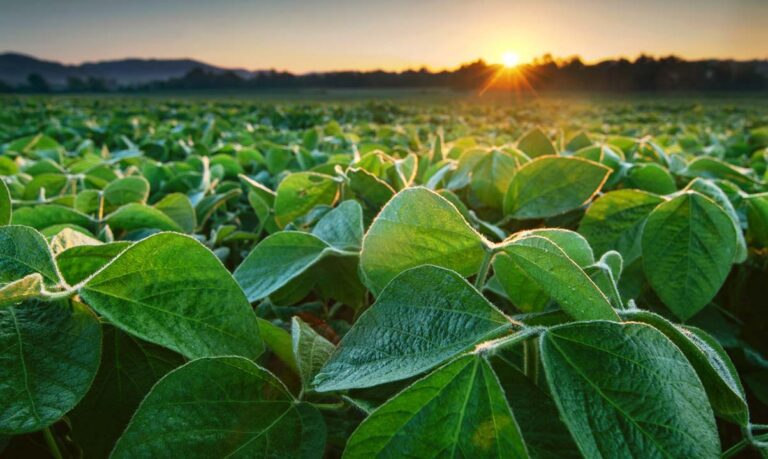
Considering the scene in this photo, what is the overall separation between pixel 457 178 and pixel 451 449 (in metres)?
0.68

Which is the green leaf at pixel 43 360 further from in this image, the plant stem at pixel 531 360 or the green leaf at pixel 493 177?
→ the green leaf at pixel 493 177

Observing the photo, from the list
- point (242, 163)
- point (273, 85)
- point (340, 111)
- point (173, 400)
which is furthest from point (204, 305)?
point (273, 85)

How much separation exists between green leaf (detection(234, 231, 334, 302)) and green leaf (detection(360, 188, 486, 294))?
0.12 m

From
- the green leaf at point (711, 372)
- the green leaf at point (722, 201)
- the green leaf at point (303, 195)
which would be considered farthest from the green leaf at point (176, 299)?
the green leaf at point (722, 201)

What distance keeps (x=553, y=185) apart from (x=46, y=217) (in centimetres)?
72

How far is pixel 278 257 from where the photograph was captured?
64 centimetres

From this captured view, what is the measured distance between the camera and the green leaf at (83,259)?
0.52 metres

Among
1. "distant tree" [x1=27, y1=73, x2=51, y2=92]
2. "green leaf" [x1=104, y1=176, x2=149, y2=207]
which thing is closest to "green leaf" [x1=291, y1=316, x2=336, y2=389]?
"green leaf" [x1=104, y1=176, x2=149, y2=207]

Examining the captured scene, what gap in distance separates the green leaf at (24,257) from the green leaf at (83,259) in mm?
66

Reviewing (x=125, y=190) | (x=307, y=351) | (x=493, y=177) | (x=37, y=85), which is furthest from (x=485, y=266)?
(x=37, y=85)

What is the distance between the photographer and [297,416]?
1.44ft

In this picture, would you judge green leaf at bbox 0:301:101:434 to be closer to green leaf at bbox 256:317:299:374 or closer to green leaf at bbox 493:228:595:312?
green leaf at bbox 256:317:299:374

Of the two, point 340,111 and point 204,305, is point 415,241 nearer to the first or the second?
point 204,305

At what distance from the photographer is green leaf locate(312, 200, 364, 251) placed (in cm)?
64
